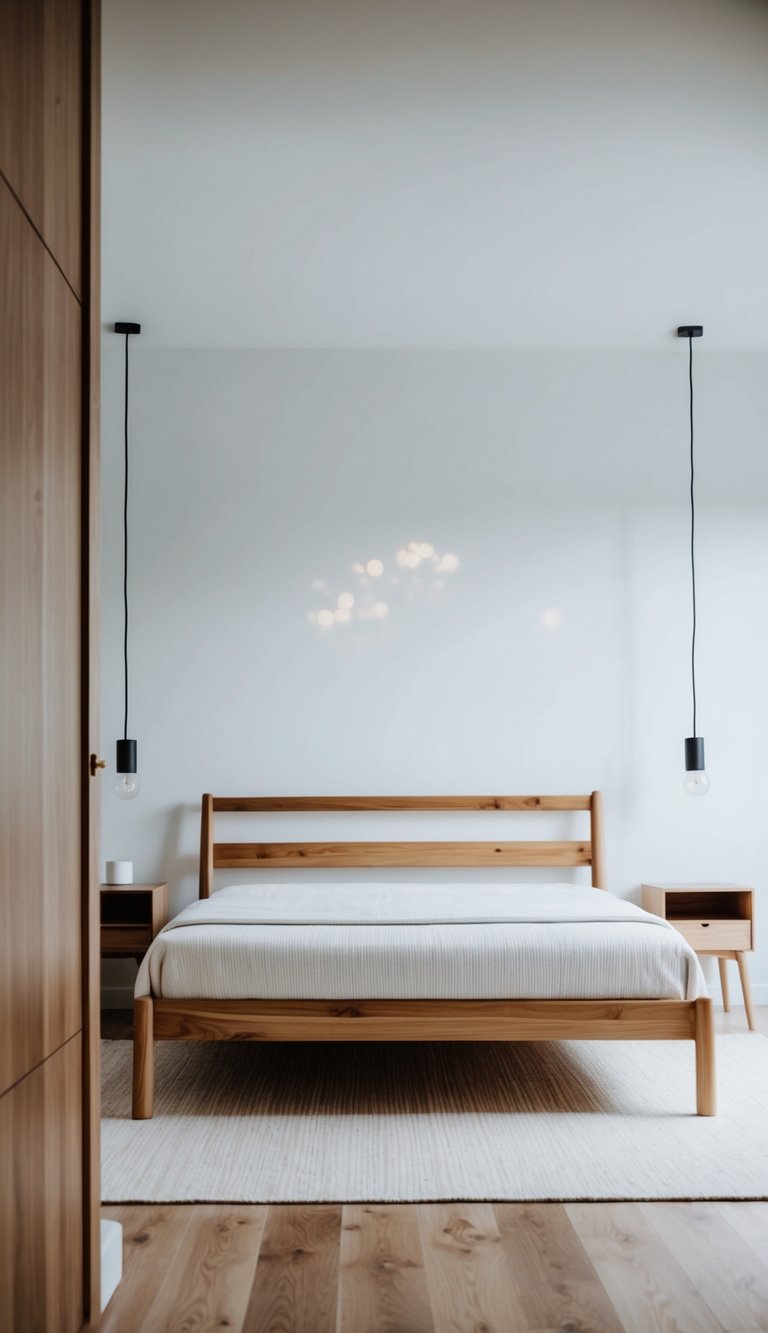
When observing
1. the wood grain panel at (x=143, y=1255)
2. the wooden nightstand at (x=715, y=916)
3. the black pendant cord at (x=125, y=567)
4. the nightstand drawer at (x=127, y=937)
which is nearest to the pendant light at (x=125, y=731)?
the black pendant cord at (x=125, y=567)

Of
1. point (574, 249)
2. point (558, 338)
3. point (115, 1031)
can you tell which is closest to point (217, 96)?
point (574, 249)

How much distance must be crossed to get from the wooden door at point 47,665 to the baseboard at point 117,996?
2.48m

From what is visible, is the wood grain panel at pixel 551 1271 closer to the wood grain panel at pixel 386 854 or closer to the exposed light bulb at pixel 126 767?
the wood grain panel at pixel 386 854

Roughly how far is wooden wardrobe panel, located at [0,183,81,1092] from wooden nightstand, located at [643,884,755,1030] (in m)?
2.75

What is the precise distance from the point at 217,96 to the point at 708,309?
215cm

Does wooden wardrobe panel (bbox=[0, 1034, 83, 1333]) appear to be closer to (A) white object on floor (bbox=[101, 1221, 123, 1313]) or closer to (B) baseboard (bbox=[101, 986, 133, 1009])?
(A) white object on floor (bbox=[101, 1221, 123, 1313])

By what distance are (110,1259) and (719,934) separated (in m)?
2.64

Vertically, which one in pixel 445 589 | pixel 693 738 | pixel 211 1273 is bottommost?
pixel 211 1273

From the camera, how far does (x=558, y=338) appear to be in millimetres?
4352

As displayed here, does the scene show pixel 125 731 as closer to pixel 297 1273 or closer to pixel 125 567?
pixel 125 567

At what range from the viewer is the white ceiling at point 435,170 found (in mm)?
2414

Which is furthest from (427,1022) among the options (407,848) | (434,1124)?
(407,848)

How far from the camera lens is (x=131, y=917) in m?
4.14

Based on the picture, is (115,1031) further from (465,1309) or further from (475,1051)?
(465,1309)
